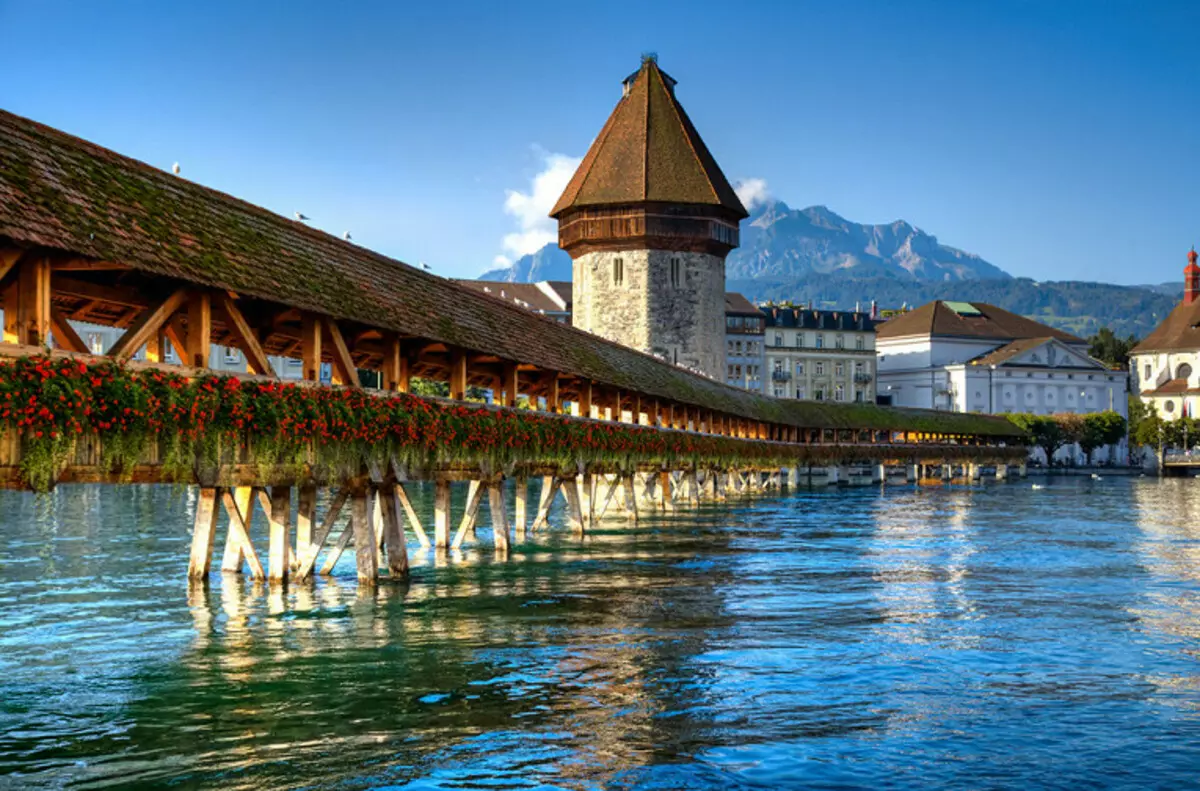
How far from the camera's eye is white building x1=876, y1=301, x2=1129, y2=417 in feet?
446

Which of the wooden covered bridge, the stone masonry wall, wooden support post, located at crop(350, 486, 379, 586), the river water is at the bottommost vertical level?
the river water

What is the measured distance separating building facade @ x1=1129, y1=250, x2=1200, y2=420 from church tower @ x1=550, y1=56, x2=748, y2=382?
97.4m

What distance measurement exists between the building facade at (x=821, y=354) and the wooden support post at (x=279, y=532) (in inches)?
4692

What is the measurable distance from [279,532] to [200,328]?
4.10 meters

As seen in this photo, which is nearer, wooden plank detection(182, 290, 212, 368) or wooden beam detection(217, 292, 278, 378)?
wooden plank detection(182, 290, 212, 368)

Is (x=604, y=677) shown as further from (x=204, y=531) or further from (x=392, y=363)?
(x=392, y=363)

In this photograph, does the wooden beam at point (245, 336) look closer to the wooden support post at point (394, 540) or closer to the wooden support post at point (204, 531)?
the wooden support post at point (204, 531)

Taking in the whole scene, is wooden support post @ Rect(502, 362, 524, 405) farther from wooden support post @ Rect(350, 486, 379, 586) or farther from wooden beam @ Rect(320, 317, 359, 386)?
wooden support post @ Rect(350, 486, 379, 586)

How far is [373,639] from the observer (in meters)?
16.0

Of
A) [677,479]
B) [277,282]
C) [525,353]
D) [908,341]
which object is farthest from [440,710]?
[908,341]

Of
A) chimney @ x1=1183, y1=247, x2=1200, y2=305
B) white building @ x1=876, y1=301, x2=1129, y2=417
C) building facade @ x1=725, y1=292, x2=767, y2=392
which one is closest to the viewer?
building facade @ x1=725, y1=292, x2=767, y2=392

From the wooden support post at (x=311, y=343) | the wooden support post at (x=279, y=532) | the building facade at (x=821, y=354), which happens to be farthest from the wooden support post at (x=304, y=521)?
the building facade at (x=821, y=354)

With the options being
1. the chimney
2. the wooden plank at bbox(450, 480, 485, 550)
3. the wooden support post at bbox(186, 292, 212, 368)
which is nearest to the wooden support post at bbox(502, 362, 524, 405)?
the wooden plank at bbox(450, 480, 485, 550)

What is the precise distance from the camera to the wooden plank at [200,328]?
16766 mm
